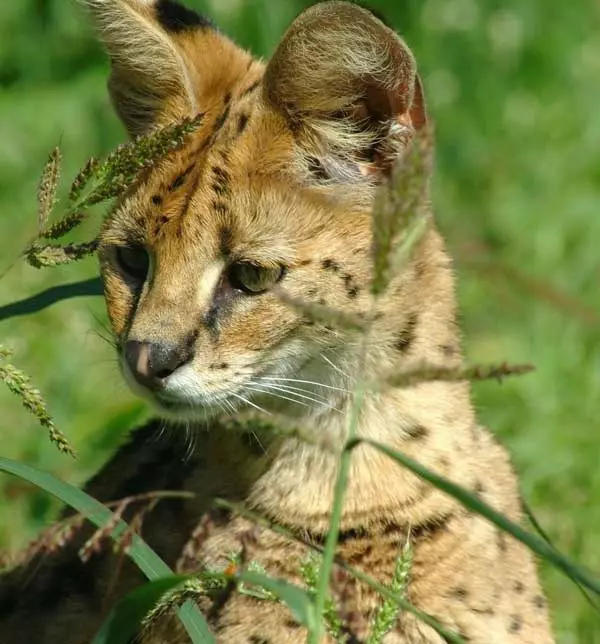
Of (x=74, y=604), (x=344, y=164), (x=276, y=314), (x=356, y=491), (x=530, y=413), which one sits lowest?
(x=530, y=413)

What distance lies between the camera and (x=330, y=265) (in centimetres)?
344

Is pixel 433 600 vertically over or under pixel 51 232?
under

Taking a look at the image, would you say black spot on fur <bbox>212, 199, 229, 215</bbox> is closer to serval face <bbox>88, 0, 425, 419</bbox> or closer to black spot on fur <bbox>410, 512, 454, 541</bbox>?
serval face <bbox>88, 0, 425, 419</bbox>

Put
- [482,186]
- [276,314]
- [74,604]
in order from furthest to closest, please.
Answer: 1. [482,186]
2. [74,604]
3. [276,314]

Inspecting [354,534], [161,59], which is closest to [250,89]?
[161,59]

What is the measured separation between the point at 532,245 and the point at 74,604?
11.2ft

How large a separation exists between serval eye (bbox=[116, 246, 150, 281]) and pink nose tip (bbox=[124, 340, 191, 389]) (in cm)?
29

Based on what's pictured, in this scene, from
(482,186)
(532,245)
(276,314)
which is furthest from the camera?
(482,186)

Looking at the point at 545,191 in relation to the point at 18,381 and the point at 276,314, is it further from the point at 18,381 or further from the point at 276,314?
the point at 18,381

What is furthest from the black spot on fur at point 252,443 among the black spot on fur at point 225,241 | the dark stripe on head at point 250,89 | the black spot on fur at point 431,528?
the dark stripe on head at point 250,89

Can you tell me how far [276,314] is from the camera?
3355mm

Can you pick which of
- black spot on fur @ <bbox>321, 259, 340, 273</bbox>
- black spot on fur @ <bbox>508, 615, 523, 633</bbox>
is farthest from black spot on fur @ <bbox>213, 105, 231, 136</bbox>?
black spot on fur @ <bbox>508, 615, 523, 633</bbox>

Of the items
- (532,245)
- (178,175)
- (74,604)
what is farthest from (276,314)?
(532,245)

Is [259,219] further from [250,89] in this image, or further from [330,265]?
[250,89]
